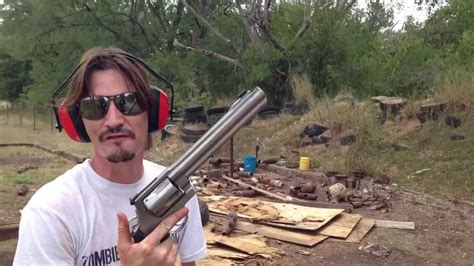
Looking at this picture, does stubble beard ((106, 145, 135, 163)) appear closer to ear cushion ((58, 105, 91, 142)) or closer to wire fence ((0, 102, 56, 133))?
ear cushion ((58, 105, 91, 142))

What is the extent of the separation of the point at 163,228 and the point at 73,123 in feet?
1.82

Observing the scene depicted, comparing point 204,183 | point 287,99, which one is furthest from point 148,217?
point 287,99

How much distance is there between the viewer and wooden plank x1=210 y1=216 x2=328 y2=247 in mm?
6297

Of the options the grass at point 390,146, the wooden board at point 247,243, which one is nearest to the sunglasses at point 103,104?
the wooden board at point 247,243

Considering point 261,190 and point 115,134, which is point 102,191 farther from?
point 261,190

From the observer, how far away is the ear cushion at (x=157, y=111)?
2014 millimetres

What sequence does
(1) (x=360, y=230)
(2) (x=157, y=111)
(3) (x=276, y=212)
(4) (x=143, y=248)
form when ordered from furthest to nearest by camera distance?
1. (3) (x=276, y=212)
2. (1) (x=360, y=230)
3. (2) (x=157, y=111)
4. (4) (x=143, y=248)

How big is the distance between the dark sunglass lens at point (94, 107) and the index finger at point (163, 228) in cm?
43

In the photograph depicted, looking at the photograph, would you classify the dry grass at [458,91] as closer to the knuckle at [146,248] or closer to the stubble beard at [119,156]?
Answer: the stubble beard at [119,156]

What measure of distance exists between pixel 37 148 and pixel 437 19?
1408cm

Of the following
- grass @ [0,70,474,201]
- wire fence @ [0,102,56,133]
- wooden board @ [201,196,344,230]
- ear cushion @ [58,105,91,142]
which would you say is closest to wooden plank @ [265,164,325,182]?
grass @ [0,70,474,201]

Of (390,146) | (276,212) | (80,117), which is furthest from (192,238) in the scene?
(390,146)

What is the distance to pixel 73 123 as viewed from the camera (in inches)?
77.4

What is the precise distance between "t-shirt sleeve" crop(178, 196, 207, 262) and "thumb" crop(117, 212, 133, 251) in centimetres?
45
